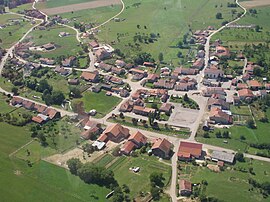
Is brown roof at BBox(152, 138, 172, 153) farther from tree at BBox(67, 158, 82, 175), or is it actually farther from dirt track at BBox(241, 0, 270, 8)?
dirt track at BBox(241, 0, 270, 8)

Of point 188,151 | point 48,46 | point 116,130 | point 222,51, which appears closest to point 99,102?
point 116,130

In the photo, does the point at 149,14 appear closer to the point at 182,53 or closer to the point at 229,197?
the point at 182,53

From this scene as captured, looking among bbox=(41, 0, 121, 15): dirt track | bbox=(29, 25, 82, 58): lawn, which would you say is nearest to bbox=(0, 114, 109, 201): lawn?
bbox=(29, 25, 82, 58): lawn

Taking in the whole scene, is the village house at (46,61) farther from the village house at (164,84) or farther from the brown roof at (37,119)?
the village house at (164,84)

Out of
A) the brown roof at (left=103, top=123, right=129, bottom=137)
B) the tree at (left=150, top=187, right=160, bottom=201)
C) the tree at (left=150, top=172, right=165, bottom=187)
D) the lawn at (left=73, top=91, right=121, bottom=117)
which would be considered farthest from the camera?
the lawn at (left=73, top=91, right=121, bottom=117)

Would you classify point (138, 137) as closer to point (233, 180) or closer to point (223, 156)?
point (223, 156)
